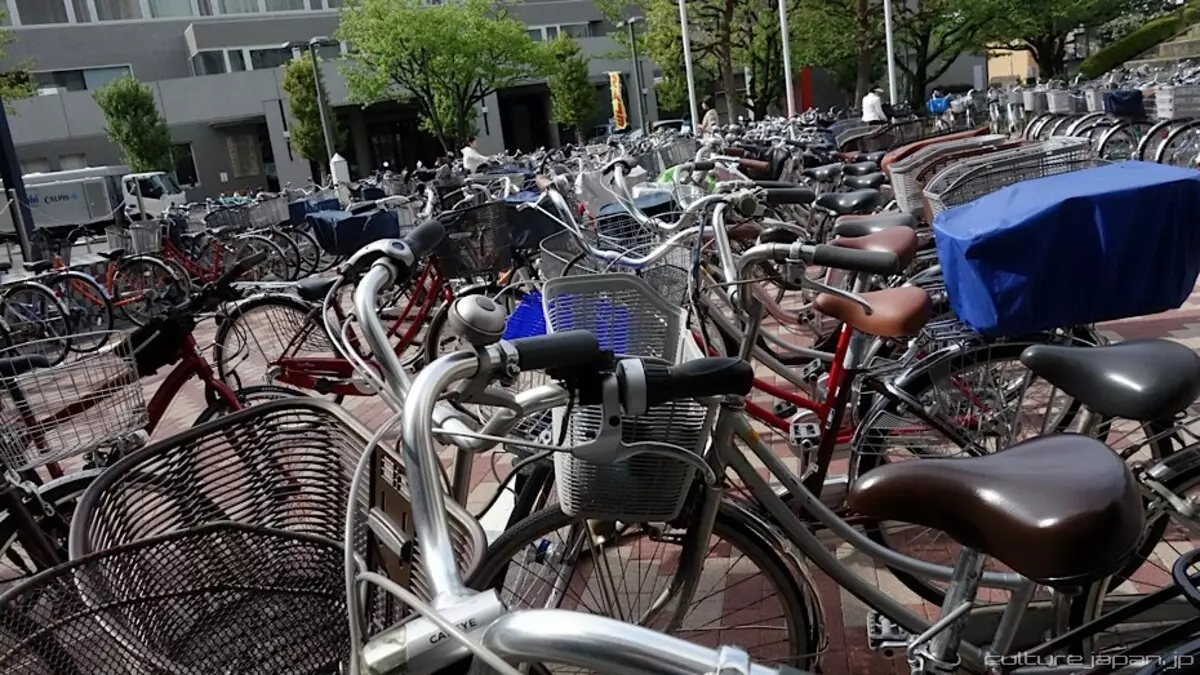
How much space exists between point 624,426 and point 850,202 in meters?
3.30

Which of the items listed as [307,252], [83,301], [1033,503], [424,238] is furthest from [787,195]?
[307,252]

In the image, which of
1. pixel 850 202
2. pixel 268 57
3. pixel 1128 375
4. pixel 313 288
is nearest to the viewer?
pixel 1128 375

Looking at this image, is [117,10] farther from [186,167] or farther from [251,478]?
[251,478]

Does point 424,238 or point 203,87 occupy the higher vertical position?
point 203,87

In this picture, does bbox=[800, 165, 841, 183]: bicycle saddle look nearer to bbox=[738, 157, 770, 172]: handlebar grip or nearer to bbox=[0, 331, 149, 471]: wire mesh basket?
bbox=[738, 157, 770, 172]: handlebar grip

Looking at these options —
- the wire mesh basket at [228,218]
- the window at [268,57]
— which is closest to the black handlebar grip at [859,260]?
the wire mesh basket at [228,218]

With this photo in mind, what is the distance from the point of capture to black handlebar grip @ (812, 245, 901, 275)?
2375 millimetres

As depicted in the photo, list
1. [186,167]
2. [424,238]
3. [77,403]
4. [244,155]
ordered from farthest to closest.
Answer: [244,155] → [186,167] → [77,403] → [424,238]

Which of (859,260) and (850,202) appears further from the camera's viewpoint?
(850,202)

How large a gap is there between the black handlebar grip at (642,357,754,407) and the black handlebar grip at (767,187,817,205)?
9.26ft

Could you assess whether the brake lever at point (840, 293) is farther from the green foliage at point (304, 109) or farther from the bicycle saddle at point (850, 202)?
the green foliage at point (304, 109)

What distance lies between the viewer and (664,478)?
6.53 ft

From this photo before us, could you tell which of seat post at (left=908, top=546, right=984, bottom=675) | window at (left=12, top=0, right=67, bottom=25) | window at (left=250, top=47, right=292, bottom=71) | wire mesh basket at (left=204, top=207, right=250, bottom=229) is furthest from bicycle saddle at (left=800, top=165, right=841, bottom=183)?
window at (left=12, top=0, right=67, bottom=25)

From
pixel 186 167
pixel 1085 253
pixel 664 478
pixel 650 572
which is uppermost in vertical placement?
pixel 186 167
